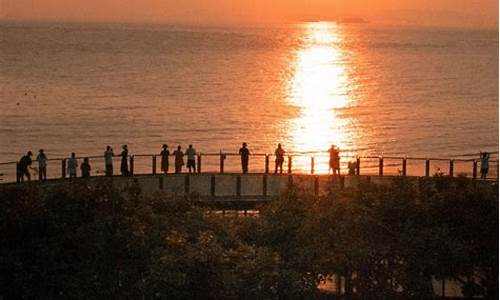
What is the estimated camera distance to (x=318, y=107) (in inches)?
3511

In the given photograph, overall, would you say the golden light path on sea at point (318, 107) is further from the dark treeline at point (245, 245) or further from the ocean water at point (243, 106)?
the dark treeline at point (245, 245)

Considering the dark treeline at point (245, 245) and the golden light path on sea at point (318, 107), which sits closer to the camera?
the dark treeline at point (245, 245)

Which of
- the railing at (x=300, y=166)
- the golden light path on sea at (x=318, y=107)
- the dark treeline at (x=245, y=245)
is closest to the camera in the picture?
the dark treeline at (x=245, y=245)

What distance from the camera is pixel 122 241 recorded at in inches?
720

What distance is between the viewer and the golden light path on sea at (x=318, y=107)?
211 ft

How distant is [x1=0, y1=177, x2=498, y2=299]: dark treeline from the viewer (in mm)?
17703

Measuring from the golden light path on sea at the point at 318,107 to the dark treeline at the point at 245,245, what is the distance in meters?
24.5

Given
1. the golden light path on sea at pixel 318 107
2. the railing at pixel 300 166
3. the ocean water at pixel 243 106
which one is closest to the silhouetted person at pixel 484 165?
the railing at pixel 300 166

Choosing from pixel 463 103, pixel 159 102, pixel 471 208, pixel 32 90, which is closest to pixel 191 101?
→ pixel 159 102

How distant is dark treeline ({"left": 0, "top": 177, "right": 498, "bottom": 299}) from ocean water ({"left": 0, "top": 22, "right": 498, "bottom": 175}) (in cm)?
2914

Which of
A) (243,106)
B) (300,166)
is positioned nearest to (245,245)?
(300,166)

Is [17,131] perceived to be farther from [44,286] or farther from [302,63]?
[302,63]

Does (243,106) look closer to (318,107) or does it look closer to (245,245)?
(318,107)

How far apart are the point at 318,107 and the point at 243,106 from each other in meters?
6.51
